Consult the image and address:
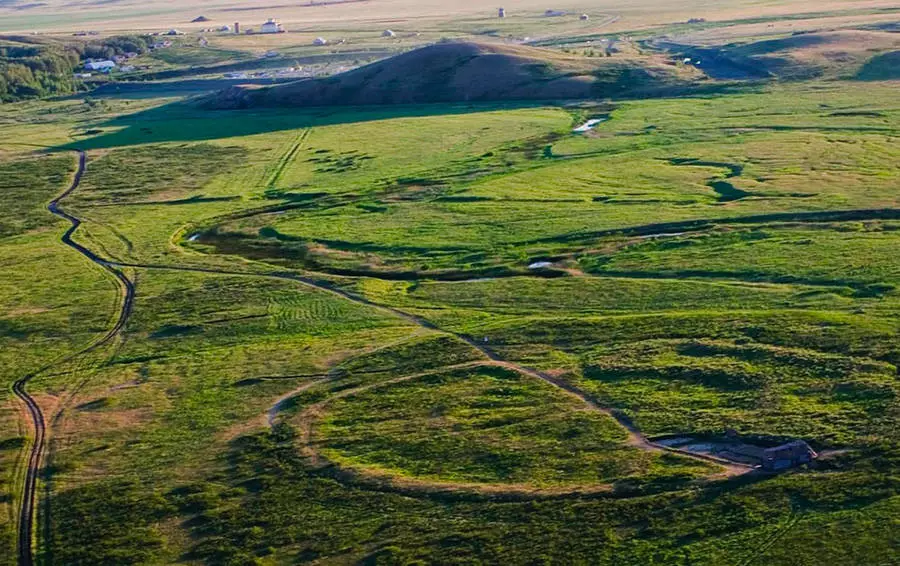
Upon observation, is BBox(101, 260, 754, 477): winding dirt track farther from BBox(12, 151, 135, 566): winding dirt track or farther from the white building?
the white building

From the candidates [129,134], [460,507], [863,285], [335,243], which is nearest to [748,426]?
[460,507]

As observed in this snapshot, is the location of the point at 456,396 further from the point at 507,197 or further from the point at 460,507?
the point at 507,197

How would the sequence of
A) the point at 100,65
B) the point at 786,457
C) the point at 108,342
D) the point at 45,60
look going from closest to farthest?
the point at 786,457 → the point at 108,342 → the point at 45,60 → the point at 100,65

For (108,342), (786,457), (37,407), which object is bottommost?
(37,407)

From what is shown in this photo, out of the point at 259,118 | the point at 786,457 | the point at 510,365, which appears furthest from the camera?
the point at 259,118

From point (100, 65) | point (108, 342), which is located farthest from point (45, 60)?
point (108, 342)

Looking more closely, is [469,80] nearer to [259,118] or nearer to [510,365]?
[259,118]

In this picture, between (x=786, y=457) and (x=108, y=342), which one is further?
(x=108, y=342)
